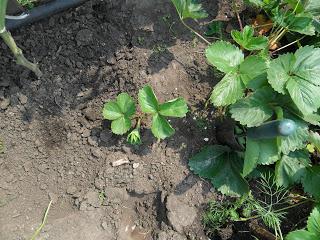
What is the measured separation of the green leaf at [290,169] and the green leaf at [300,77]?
282 mm

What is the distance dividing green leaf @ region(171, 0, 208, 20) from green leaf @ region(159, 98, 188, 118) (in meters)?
0.35

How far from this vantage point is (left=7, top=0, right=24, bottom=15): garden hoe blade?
1.91 m

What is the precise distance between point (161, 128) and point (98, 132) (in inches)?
12.9

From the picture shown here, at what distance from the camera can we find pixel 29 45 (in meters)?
2.00

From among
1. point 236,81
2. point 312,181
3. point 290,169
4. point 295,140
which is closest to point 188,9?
point 236,81

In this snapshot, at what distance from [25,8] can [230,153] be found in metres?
1.16

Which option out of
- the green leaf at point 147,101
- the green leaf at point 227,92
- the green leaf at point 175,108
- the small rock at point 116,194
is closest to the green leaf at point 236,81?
the green leaf at point 227,92

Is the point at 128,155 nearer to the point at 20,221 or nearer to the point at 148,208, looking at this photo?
the point at 148,208

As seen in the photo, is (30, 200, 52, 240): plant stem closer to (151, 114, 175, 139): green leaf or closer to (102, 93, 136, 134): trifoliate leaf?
(102, 93, 136, 134): trifoliate leaf

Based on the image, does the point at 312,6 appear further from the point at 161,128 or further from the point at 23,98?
the point at 23,98

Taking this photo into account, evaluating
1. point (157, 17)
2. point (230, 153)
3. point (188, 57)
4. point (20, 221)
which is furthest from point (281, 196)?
point (20, 221)

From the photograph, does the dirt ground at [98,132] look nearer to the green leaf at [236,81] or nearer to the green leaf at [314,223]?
the green leaf at [236,81]

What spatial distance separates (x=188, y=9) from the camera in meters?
1.76

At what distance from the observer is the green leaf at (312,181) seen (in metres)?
1.82
